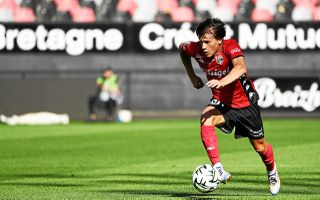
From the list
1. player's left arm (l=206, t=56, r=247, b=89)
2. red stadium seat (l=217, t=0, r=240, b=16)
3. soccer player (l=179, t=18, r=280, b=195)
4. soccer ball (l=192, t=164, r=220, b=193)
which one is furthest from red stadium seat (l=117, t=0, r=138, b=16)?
soccer ball (l=192, t=164, r=220, b=193)

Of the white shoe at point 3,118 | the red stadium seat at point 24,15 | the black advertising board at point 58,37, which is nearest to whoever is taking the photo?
the white shoe at point 3,118

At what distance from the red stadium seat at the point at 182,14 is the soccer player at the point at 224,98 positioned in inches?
797

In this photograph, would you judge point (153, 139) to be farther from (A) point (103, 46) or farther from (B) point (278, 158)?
(A) point (103, 46)

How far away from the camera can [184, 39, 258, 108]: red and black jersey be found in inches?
375

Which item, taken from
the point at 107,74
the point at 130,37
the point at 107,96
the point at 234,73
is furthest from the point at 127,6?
the point at 234,73

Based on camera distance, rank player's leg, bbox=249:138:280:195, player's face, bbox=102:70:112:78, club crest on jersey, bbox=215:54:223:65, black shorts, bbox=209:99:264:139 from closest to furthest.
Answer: club crest on jersey, bbox=215:54:223:65 → black shorts, bbox=209:99:264:139 → player's leg, bbox=249:138:280:195 → player's face, bbox=102:70:112:78

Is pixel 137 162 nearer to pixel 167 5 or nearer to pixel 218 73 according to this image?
pixel 218 73

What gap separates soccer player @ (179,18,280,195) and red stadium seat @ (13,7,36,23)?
67.4 feet

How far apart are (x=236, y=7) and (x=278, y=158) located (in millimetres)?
14968

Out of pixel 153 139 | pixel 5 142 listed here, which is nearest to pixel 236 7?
pixel 153 139

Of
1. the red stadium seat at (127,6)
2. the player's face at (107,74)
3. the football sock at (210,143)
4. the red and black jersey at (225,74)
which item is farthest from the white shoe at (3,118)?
the football sock at (210,143)

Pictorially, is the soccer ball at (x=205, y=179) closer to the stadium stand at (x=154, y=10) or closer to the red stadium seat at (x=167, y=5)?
the stadium stand at (x=154, y=10)

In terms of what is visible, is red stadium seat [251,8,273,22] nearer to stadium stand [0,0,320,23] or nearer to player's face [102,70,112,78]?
stadium stand [0,0,320,23]

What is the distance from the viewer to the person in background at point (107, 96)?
92.3 feet
